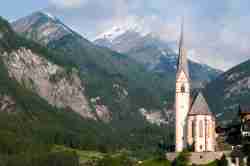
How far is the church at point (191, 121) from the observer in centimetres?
16725

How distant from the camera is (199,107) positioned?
169875 millimetres

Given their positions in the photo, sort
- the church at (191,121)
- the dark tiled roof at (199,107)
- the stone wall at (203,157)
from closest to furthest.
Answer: the stone wall at (203,157)
the church at (191,121)
the dark tiled roof at (199,107)

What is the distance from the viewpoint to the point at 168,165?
163 meters

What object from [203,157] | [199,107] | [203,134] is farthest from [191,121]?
[203,157]

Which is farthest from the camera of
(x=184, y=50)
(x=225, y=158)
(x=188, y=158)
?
(x=184, y=50)

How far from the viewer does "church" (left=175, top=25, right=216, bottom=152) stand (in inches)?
6585

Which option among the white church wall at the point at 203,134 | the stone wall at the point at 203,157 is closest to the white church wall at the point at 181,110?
the white church wall at the point at 203,134

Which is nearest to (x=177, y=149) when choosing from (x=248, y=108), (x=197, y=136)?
(x=197, y=136)

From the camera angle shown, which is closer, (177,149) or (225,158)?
(225,158)

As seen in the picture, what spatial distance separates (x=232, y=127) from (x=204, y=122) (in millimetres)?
7213

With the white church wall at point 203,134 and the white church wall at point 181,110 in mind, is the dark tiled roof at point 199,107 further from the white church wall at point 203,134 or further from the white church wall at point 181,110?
the white church wall at point 181,110

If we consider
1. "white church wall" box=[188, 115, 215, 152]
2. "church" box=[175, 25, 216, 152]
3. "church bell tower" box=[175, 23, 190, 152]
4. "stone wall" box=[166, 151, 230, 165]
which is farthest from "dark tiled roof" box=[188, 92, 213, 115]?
"stone wall" box=[166, 151, 230, 165]

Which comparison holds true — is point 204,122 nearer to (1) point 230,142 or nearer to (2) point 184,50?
(1) point 230,142

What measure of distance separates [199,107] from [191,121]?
11.8 ft
